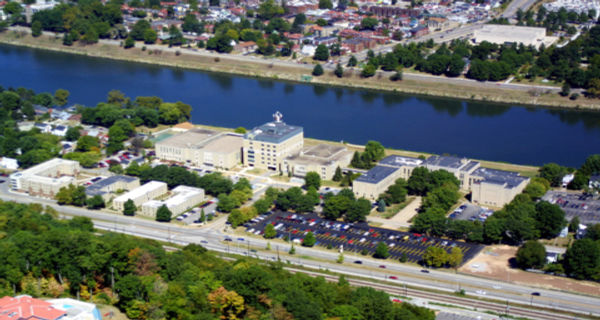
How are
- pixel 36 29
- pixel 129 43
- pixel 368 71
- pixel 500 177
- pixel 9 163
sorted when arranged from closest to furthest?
pixel 500 177
pixel 9 163
pixel 368 71
pixel 129 43
pixel 36 29

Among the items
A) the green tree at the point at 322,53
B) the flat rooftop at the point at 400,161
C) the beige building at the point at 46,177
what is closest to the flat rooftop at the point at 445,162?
the flat rooftop at the point at 400,161

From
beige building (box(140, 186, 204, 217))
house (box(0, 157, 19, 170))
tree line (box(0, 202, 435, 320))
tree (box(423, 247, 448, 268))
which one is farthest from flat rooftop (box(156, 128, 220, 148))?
tree (box(423, 247, 448, 268))

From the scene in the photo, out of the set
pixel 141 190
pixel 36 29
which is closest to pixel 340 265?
pixel 141 190

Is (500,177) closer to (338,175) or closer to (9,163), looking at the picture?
(338,175)

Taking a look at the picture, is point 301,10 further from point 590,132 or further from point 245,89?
point 590,132

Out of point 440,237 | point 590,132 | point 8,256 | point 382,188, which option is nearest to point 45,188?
point 8,256

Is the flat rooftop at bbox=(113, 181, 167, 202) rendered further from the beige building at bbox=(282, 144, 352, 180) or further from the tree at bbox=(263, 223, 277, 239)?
the tree at bbox=(263, 223, 277, 239)
